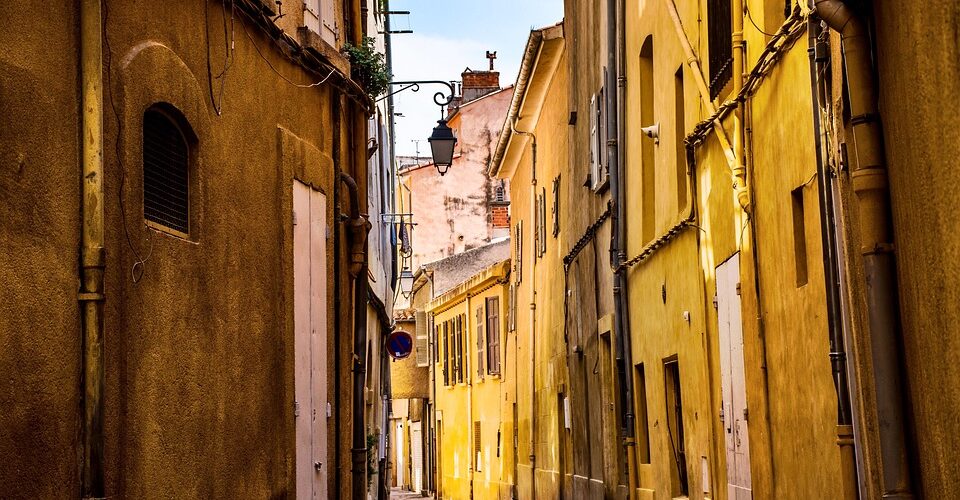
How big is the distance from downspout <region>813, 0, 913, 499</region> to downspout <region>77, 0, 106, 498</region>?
A: 347cm

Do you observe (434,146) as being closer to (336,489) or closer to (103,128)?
(336,489)

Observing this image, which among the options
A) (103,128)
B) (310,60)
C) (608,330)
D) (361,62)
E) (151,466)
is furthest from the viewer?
(608,330)

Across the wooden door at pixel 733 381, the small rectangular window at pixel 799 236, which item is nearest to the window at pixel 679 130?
the wooden door at pixel 733 381

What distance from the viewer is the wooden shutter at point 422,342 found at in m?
40.1

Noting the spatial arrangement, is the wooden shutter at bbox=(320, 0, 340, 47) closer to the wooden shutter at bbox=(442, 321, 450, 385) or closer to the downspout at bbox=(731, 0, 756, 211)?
the downspout at bbox=(731, 0, 756, 211)

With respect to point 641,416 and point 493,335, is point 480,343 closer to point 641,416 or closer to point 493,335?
point 493,335

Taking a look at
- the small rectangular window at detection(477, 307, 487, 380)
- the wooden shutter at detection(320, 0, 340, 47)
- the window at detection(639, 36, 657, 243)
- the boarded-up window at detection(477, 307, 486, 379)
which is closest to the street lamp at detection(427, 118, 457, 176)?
the window at detection(639, 36, 657, 243)

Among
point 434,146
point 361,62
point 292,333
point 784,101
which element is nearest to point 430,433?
point 434,146

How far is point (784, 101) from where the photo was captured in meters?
8.48

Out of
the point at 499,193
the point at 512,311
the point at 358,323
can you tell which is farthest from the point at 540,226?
the point at 499,193

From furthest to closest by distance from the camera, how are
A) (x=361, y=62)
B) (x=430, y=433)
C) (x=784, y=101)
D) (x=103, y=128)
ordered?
(x=430, y=433) → (x=361, y=62) → (x=784, y=101) → (x=103, y=128)

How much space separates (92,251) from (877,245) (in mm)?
3650

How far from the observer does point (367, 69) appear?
13875 millimetres

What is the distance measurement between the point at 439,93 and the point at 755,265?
789cm
